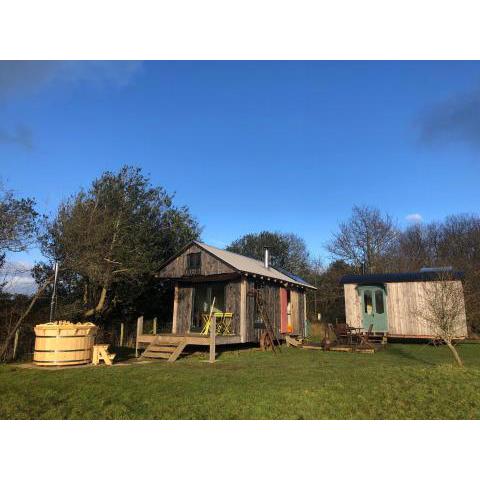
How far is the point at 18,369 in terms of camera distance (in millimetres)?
9844

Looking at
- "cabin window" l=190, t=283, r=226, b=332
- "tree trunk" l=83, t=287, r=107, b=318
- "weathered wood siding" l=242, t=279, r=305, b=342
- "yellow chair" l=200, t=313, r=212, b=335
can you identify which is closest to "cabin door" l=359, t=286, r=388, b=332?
"weathered wood siding" l=242, t=279, r=305, b=342

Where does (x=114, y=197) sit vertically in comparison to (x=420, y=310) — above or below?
above

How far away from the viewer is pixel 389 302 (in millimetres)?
19219

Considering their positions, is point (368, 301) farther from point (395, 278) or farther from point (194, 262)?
point (194, 262)

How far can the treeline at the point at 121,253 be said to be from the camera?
13180 millimetres

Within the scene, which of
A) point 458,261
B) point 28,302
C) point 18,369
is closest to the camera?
point 18,369

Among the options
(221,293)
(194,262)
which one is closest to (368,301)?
(221,293)

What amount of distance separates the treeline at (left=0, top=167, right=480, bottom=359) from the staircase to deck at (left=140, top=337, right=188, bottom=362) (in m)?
3.42

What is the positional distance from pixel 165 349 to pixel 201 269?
4.00 metres

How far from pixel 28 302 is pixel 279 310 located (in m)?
10.5

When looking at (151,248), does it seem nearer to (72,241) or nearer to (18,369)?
(72,241)

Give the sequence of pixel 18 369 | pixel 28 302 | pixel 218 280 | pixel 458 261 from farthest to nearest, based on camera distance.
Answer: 1. pixel 458 261
2. pixel 218 280
3. pixel 28 302
4. pixel 18 369

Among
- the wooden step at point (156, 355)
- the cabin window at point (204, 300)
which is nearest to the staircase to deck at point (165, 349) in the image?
the wooden step at point (156, 355)
